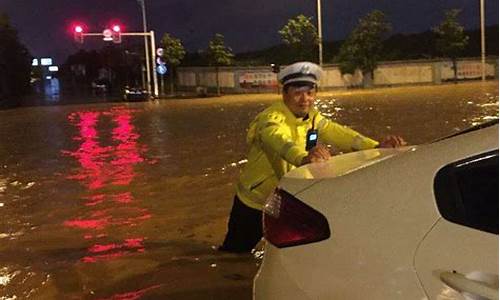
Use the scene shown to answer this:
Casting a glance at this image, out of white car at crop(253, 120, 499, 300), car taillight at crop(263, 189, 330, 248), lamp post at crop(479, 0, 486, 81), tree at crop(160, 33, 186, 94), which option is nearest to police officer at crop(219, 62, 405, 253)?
car taillight at crop(263, 189, 330, 248)

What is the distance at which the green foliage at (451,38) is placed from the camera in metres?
48.5

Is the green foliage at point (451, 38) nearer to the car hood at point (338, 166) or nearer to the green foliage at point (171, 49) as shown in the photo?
the green foliage at point (171, 49)

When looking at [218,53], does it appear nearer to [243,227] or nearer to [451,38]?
[451,38]

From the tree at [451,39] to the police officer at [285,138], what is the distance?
147ft

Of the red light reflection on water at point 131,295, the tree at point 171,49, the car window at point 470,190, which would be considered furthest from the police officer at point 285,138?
the tree at point 171,49

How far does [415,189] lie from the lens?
2.58 meters

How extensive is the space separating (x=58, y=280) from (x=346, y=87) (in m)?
41.8

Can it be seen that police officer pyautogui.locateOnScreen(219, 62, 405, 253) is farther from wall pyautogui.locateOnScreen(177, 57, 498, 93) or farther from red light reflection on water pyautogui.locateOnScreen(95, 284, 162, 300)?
wall pyautogui.locateOnScreen(177, 57, 498, 93)

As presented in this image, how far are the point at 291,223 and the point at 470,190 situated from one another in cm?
72

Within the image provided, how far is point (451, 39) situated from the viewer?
48.5 metres

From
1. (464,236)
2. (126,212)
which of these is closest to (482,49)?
(126,212)

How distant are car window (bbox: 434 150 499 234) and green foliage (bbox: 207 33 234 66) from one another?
47.7m

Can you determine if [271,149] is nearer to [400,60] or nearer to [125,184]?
[125,184]

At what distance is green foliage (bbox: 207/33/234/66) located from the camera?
1962 inches
